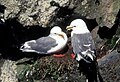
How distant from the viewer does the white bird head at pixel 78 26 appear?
389 inches

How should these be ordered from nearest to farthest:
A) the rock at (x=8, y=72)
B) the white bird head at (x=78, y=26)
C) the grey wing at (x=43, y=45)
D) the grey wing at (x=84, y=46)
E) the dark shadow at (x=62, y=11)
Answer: the grey wing at (x=84, y=46) < the grey wing at (x=43, y=45) < the white bird head at (x=78, y=26) < the rock at (x=8, y=72) < the dark shadow at (x=62, y=11)

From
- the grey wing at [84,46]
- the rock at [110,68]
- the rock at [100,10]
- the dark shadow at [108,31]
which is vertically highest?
the rock at [100,10]

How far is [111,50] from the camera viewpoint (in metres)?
9.78

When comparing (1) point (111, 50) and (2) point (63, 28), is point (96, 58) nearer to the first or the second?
(1) point (111, 50)

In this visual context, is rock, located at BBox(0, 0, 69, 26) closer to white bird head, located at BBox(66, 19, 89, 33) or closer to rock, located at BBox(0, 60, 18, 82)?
white bird head, located at BBox(66, 19, 89, 33)

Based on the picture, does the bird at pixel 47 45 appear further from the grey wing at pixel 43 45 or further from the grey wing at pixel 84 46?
the grey wing at pixel 84 46

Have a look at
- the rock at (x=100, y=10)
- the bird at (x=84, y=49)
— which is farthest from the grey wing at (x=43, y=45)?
the rock at (x=100, y=10)

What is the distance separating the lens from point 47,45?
9.73m

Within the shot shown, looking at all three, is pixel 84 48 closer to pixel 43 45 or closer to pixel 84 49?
pixel 84 49

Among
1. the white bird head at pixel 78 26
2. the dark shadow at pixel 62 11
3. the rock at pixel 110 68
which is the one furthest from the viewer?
the dark shadow at pixel 62 11

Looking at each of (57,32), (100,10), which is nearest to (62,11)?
(57,32)

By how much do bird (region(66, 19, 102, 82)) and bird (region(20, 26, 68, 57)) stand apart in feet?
0.80

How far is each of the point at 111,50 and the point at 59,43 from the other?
1.04 m

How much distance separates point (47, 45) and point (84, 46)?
835mm
